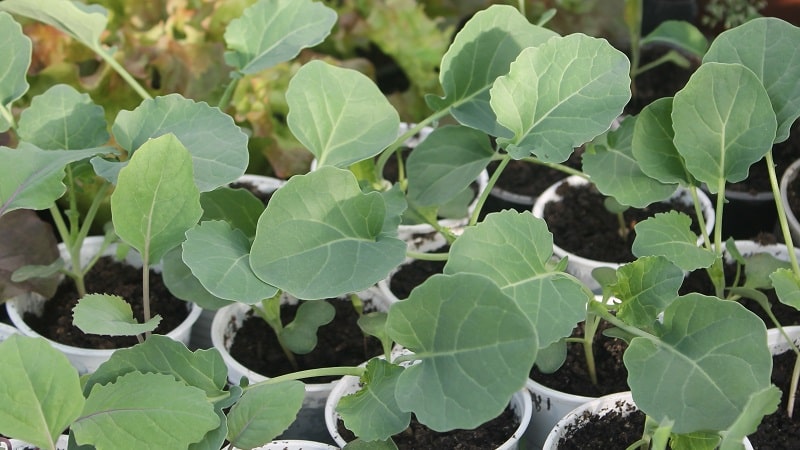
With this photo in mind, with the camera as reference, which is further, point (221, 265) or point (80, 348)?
point (80, 348)

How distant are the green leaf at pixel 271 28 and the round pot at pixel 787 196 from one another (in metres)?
0.73

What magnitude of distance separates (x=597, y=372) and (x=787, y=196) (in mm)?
498

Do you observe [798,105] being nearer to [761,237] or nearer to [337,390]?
[761,237]

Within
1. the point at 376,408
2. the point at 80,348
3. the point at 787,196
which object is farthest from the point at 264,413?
the point at 787,196

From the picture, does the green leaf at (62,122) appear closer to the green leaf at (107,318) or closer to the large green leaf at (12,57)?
the large green leaf at (12,57)

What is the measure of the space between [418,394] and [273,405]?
0.16 metres

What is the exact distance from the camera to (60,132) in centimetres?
115

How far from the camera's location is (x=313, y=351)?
126 centimetres

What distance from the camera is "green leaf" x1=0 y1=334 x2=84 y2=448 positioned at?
2.66 feet

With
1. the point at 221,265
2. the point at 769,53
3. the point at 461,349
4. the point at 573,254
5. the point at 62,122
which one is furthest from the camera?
the point at 573,254

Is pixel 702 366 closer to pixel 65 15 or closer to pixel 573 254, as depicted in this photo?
pixel 573 254

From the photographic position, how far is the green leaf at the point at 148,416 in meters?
0.83

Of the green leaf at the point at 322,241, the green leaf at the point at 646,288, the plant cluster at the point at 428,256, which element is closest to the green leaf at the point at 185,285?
the plant cluster at the point at 428,256

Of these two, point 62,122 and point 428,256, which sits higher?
point 62,122
